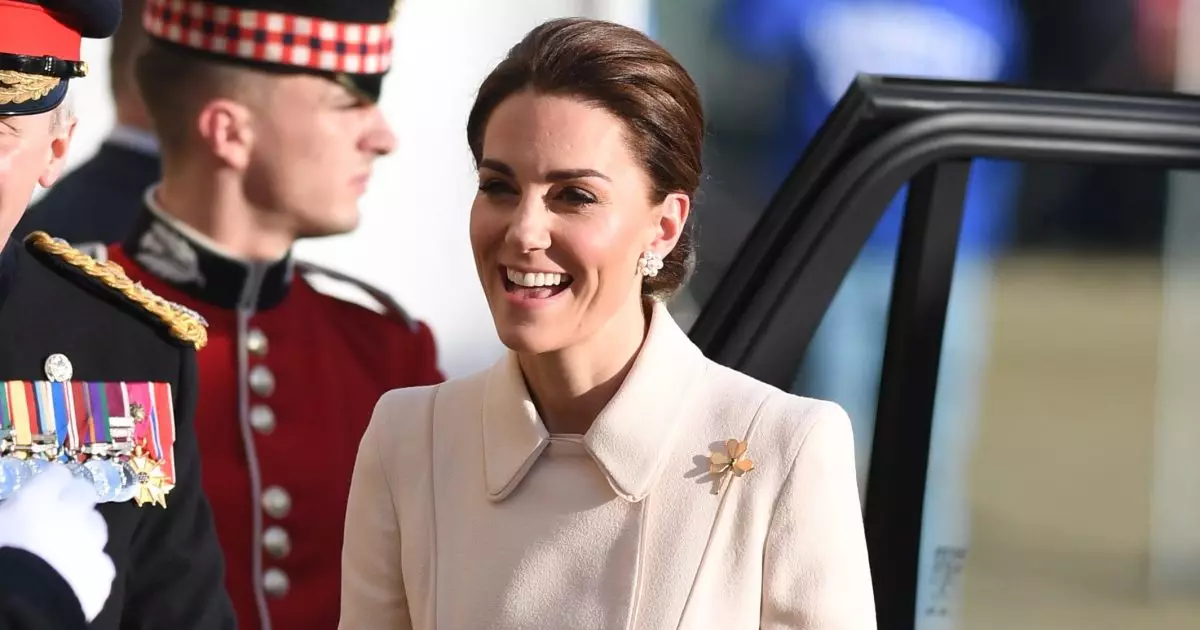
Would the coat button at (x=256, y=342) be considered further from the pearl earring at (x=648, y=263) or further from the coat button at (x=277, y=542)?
the pearl earring at (x=648, y=263)

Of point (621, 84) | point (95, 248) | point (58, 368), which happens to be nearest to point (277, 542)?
point (95, 248)

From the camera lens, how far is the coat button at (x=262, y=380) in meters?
2.81

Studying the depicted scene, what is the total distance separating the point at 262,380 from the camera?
111 inches

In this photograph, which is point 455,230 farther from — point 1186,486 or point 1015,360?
point 1186,486

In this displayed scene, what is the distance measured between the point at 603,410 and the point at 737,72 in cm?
155

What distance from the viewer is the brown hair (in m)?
1.65

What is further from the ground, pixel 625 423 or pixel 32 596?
pixel 625 423

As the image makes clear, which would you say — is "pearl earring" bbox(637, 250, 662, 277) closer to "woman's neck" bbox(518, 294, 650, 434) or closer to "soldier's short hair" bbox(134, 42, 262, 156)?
"woman's neck" bbox(518, 294, 650, 434)

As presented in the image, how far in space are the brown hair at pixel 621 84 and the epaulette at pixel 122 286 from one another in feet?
1.71

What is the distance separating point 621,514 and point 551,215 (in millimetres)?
316

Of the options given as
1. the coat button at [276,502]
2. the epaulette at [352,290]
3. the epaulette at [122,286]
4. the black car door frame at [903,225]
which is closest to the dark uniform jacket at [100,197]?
the epaulette at [352,290]

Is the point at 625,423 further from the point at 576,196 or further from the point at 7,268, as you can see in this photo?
the point at 7,268

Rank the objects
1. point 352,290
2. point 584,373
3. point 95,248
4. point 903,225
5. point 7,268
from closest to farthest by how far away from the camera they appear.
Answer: point 584,373 < point 7,268 < point 903,225 < point 95,248 < point 352,290

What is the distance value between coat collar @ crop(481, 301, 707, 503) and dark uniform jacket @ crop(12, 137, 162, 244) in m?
1.22
